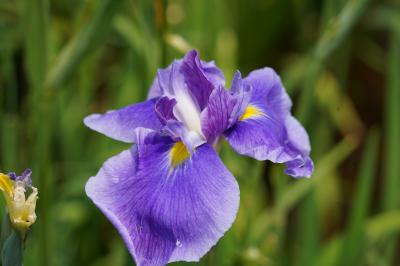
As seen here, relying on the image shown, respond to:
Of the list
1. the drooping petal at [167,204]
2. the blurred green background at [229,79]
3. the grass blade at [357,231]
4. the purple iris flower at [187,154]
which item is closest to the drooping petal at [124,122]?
the purple iris flower at [187,154]

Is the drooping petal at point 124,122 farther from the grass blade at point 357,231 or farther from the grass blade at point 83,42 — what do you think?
the grass blade at point 357,231

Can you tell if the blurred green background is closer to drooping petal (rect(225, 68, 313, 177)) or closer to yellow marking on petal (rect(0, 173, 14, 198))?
drooping petal (rect(225, 68, 313, 177))

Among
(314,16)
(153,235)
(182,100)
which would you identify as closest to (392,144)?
(314,16)

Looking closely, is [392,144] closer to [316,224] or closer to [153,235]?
[316,224]

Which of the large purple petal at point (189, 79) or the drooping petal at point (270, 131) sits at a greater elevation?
the large purple petal at point (189, 79)

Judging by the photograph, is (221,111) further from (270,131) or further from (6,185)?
(6,185)
